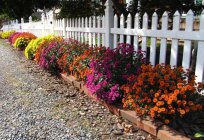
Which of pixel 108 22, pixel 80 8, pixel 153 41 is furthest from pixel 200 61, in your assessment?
pixel 80 8

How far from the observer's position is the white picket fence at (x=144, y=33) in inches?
136

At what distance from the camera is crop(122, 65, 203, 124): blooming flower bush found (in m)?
2.69

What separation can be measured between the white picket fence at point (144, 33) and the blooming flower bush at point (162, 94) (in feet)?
1.66

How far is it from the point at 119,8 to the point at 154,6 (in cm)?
84

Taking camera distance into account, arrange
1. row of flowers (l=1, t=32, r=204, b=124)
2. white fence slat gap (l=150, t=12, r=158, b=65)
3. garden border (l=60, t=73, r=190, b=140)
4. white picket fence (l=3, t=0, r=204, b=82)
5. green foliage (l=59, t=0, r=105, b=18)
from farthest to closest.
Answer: green foliage (l=59, t=0, r=105, b=18) → white fence slat gap (l=150, t=12, r=158, b=65) → white picket fence (l=3, t=0, r=204, b=82) → row of flowers (l=1, t=32, r=204, b=124) → garden border (l=60, t=73, r=190, b=140)

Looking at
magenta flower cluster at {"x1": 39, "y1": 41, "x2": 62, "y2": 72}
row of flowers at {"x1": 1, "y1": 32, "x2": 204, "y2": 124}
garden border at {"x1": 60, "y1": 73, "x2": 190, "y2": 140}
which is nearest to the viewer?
garden border at {"x1": 60, "y1": 73, "x2": 190, "y2": 140}

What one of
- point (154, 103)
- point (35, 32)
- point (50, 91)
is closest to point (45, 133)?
point (154, 103)

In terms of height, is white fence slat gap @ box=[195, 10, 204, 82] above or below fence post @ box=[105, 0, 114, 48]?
below

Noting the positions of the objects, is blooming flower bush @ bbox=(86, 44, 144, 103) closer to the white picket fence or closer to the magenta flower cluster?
the white picket fence

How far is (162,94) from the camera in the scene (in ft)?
9.35

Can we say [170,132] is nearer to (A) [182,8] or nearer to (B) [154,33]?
(B) [154,33]

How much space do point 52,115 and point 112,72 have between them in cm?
102

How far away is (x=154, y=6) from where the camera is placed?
498cm

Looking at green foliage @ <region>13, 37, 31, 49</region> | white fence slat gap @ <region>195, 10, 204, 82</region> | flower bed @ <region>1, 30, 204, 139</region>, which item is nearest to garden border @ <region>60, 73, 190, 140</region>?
flower bed @ <region>1, 30, 204, 139</region>
